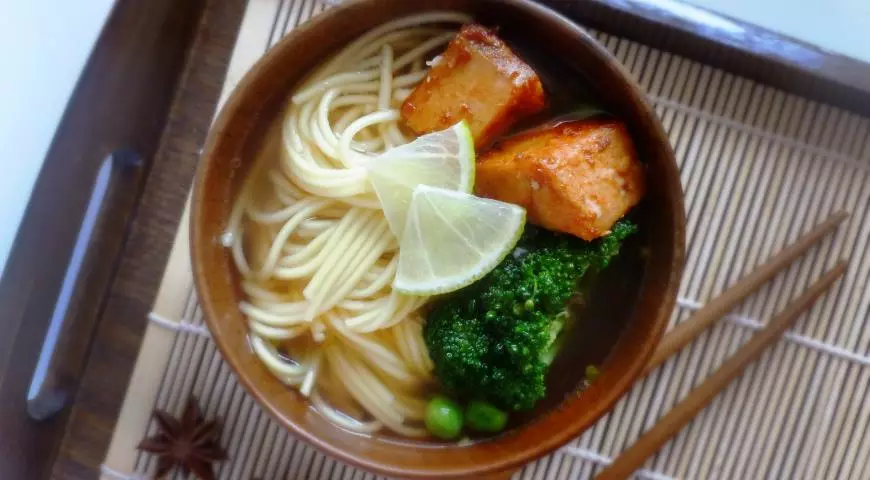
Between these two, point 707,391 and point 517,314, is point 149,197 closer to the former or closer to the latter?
point 517,314

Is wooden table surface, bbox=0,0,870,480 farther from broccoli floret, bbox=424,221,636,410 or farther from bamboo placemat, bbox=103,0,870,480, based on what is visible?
broccoli floret, bbox=424,221,636,410

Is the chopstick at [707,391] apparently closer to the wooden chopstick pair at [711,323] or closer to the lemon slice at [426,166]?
the wooden chopstick pair at [711,323]

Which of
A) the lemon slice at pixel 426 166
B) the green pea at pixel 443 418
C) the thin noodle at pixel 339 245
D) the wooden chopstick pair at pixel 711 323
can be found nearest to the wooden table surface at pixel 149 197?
the thin noodle at pixel 339 245

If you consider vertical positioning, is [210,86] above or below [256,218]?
above

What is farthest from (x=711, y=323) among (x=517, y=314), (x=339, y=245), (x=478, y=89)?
(x=339, y=245)

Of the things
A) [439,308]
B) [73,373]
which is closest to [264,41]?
[439,308]

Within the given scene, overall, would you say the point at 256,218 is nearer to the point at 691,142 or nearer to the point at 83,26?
the point at 83,26

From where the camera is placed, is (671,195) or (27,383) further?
(27,383)

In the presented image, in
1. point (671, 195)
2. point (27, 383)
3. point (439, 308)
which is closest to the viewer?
point (671, 195)
